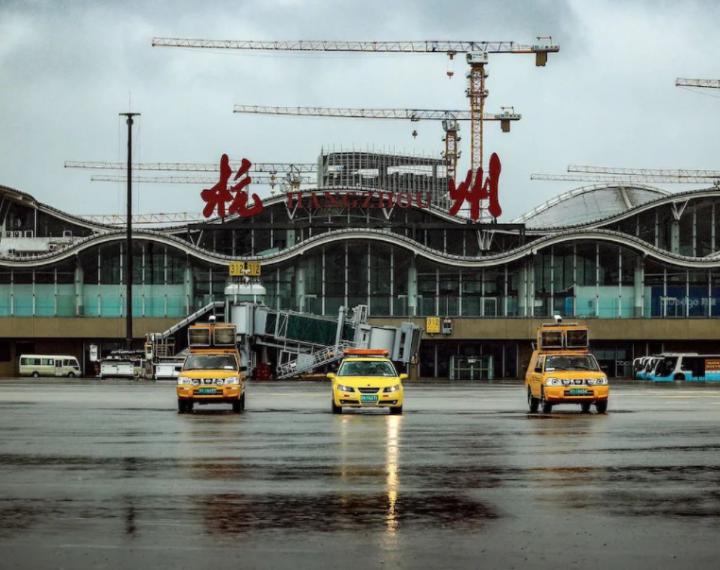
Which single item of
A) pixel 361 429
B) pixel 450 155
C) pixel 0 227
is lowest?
pixel 361 429

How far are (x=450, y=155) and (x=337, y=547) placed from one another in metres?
178

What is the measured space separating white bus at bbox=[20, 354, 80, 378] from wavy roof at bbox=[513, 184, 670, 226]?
49026 millimetres

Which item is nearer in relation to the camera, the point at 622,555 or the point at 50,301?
the point at 622,555

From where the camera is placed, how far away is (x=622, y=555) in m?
11.8

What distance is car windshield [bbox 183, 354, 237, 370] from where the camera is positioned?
38.4 metres

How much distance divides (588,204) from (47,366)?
54.7 m

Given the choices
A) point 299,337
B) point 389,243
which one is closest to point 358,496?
point 299,337

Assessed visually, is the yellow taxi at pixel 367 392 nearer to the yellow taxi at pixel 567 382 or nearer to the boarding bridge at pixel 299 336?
the yellow taxi at pixel 567 382

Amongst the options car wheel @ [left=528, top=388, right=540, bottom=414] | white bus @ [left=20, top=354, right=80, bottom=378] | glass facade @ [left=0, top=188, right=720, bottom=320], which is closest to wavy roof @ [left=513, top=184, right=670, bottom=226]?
glass facade @ [left=0, top=188, right=720, bottom=320]

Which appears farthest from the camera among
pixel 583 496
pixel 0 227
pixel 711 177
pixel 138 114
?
pixel 711 177

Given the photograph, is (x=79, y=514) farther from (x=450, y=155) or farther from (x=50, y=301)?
(x=450, y=155)

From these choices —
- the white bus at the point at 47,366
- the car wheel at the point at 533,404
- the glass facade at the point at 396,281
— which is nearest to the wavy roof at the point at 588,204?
the glass facade at the point at 396,281

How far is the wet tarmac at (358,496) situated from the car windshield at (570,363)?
7.00 metres

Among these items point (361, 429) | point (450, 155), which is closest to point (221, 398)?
point (361, 429)
